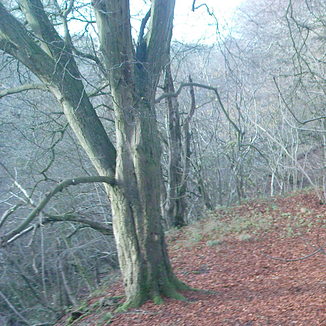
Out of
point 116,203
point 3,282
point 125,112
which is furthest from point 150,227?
point 3,282

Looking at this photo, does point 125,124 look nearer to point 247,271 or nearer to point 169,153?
point 247,271

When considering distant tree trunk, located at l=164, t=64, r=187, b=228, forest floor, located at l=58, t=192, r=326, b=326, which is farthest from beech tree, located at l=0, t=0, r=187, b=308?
distant tree trunk, located at l=164, t=64, r=187, b=228

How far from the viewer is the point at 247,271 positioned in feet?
27.2

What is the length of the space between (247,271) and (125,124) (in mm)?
3436

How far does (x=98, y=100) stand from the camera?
15.4m

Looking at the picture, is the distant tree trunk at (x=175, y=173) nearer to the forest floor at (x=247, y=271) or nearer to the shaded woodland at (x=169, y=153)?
the shaded woodland at (x=169, y=153)

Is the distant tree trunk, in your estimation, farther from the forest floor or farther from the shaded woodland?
the forest floor

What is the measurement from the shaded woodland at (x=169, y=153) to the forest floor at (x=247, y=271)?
42.4 inches

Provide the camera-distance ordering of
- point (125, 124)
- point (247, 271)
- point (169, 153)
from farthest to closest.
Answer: point (169, 153) → point (247, 271) → point (125, 124)

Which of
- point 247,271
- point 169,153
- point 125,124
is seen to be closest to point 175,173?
point 169,153

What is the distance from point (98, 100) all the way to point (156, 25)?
893 centimetres

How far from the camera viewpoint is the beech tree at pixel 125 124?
6.34 metres

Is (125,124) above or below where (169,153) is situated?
below

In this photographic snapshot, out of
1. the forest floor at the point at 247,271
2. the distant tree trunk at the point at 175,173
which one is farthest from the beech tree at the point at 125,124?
the distant tree trunk at the point at 175,173
